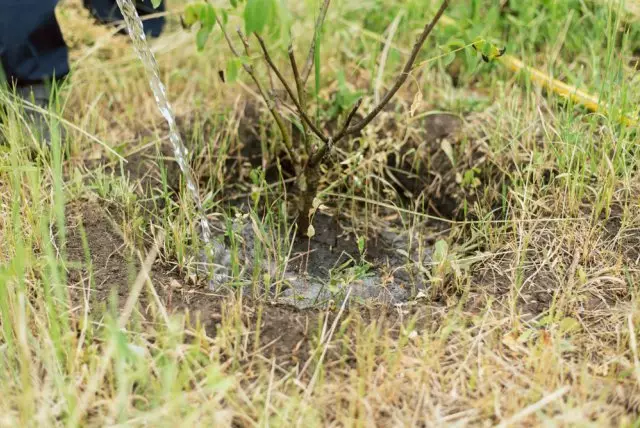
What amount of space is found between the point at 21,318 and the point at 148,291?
33 cm

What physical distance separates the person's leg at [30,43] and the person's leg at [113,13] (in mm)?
499

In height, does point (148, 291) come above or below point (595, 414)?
above

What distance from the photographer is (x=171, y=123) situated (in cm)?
197

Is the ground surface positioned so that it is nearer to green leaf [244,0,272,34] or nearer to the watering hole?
the watering hole

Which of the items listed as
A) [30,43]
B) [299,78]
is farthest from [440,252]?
[30,43]

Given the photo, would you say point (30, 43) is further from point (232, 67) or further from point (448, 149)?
point (448, 149)

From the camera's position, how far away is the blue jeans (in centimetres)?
210

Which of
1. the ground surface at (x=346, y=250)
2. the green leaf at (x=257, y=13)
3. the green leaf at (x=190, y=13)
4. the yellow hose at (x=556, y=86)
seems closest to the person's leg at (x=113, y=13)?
the ground surface at (x=346, y=250)

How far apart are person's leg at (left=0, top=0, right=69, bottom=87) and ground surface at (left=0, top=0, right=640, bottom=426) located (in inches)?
3.9

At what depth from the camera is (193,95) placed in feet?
8.33

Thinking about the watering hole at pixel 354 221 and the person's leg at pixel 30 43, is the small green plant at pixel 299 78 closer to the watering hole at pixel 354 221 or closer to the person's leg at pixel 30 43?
the watering hole at pixel 354 221

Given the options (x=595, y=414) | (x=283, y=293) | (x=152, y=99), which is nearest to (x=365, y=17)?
(x=152, y=99)

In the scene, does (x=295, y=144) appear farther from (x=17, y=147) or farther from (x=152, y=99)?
(x=17, y=147)

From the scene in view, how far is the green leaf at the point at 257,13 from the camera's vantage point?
50.9 inches
